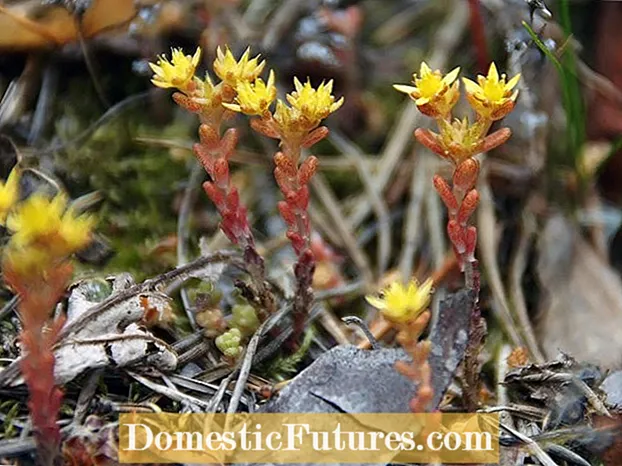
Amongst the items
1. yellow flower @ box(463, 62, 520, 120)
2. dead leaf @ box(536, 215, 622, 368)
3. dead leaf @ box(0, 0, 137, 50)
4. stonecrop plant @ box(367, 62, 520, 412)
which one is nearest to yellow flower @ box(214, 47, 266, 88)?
stonecrop plant @ box(367, 62, 520, 412)

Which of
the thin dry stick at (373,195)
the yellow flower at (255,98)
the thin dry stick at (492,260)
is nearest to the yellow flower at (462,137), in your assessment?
the yellow flower at (255,98)

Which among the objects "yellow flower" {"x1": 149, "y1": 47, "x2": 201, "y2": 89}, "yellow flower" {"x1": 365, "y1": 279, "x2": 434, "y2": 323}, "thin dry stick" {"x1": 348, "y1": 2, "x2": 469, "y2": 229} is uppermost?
"thin dry stick" {"x1": 348, "y1": 2, "x2": 469, "y2": 229}

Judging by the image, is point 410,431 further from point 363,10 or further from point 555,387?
point 363,10

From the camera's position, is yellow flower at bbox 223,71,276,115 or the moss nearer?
yellow flower at bbox 223,71,276,115

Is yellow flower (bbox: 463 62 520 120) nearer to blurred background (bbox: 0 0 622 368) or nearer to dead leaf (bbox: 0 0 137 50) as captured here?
blurred background (bbox: 0 0 622 368)

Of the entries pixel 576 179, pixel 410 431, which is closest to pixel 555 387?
pixel 410 431

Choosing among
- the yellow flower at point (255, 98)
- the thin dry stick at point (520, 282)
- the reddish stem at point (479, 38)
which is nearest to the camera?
the yellow flower at point (255, 98)

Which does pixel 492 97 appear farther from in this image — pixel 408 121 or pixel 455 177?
pixel 408 121

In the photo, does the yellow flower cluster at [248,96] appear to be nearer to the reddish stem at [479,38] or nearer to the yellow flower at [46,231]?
the yellow flower at [46,231]
